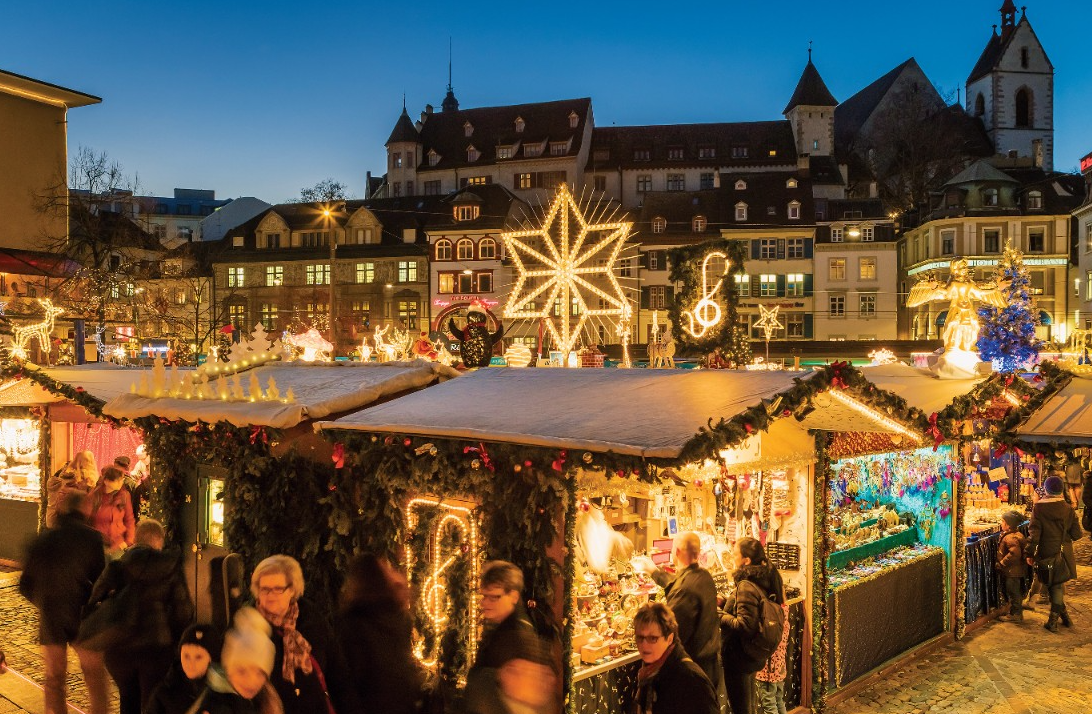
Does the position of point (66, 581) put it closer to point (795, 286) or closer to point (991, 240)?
point (795, 286)

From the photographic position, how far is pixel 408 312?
170 ft

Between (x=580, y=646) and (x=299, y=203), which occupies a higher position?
(x=299, y=203)

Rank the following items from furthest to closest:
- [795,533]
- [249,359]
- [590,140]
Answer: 1. [590,140]
2. [249,359]
3. [795,533]

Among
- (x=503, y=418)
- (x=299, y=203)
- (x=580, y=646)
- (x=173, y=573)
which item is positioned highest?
(x=299, y=203)

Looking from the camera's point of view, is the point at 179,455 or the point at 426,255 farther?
the point at 426,255

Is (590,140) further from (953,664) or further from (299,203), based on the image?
(953,664)

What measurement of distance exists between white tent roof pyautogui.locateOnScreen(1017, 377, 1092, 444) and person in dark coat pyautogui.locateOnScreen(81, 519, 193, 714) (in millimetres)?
7356

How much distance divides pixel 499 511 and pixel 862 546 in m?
4.41

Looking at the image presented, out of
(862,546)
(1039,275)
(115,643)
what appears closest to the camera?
(115,643)

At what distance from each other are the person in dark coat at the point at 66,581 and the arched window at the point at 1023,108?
76419 mm

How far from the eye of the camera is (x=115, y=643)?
566 cm

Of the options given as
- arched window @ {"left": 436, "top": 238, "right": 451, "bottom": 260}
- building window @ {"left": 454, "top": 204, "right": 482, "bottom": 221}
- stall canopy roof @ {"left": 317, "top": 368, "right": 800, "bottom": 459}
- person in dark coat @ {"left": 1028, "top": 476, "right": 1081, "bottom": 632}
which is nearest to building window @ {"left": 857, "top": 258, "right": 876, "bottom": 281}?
building window @ {"left": 454, "top": 204, "right": 482, "bottom": 221}

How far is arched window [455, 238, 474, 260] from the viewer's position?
167 ft

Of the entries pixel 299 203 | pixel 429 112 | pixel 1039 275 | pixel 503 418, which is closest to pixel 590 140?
pixel 429 112
